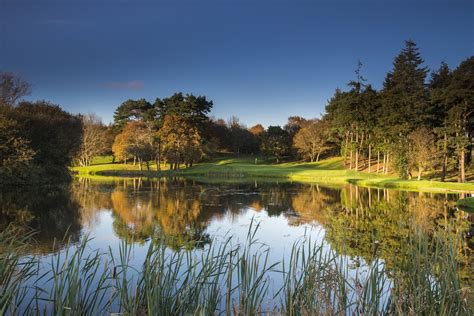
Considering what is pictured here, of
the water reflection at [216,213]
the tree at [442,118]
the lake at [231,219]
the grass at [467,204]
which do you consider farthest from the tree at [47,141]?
the tree at [442,118]

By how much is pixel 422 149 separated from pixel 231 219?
97.7 feet

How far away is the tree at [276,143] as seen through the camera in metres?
83.6

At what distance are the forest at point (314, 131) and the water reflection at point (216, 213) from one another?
4.73 meters

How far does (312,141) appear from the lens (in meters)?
78.4

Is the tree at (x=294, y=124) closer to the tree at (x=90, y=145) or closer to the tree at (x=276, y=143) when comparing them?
the tree at (x=276, y=143)

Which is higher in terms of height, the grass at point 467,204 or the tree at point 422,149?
the tree at point 422,149

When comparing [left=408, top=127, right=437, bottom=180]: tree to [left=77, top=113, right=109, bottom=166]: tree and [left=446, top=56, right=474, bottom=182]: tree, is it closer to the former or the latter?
[left=446, top=56, right=474, bottom=182]: tree

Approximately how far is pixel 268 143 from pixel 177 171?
2620cm

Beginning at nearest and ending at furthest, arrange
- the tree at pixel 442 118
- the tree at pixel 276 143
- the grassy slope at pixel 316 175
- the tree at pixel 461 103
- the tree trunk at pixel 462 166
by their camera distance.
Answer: the grassy slope at pixel 316 175
the tree at pixel 461 103
the tree trunk at pixel 462 166
the tree at pixel 442 118
the tree at pixel 276 143

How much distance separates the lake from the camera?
14.3 m

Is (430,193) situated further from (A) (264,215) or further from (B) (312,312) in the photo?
(B) (312,312)

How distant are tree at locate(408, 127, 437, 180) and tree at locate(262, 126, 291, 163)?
128 feet

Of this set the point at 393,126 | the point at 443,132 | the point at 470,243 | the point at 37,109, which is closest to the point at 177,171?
the point at 37,109

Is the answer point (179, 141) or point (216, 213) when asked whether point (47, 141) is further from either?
point (179, 141)
